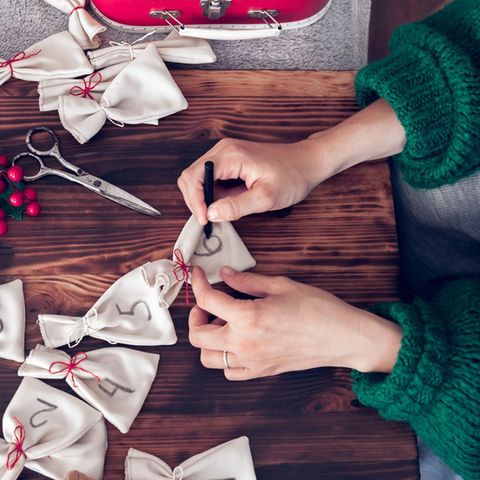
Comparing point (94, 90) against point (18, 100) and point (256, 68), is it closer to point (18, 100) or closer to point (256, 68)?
point (18, 100)

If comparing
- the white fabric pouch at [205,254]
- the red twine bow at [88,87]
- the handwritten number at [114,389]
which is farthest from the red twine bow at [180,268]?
the red twine bow at [88,87]

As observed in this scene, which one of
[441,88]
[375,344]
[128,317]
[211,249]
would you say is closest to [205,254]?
[211,249]

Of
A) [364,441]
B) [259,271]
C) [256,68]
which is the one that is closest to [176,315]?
[259,271]

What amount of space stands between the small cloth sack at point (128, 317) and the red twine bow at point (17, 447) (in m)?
0.09

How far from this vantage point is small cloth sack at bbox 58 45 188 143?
2.20ft

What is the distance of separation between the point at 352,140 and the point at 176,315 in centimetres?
29

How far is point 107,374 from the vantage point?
610 mm

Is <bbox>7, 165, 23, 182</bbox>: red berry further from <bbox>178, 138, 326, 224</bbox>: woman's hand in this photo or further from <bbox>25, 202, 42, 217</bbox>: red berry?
<bbox>178, 138, 326, 224</bbox>: woman's hand

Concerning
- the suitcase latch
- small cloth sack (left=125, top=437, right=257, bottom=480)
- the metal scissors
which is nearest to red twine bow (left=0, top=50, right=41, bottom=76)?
the metal scissors

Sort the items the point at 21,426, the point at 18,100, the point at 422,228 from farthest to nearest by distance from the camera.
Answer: the point at 422,228 → the point at 18,100 → the point at 21,426

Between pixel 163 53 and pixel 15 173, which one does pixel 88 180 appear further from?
pixel 163 53

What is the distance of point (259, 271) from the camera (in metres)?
0.66

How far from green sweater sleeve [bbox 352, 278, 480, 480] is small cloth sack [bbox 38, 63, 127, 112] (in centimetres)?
44


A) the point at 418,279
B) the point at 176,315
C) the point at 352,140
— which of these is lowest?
the point at 418,279
